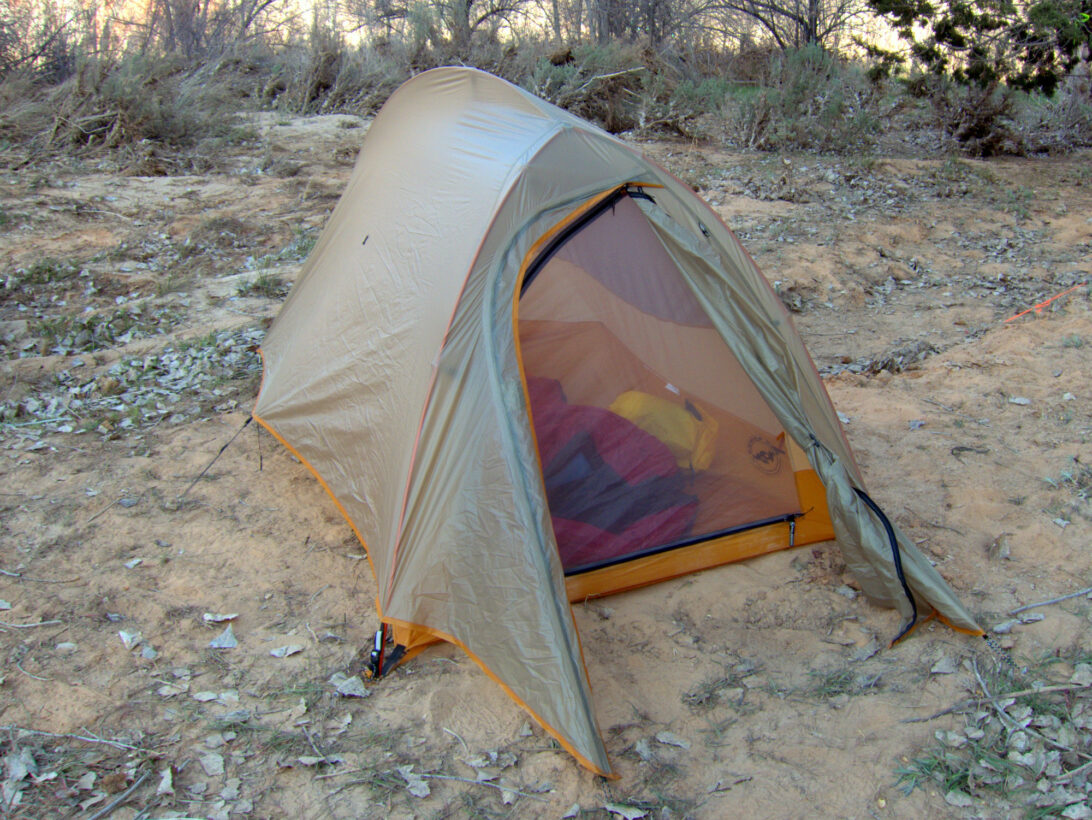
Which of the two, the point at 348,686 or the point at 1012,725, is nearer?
the point at 1012,725

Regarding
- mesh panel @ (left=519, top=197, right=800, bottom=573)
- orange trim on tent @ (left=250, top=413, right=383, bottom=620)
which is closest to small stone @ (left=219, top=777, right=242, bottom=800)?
orange trim on tent @ (left=250, top=413, right=383, bottom=620)

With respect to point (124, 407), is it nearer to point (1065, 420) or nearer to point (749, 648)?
point (749, 648)

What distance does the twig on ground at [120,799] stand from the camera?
2.31 m

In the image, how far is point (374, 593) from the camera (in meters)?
3.40

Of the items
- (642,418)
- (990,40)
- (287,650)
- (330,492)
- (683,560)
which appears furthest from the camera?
(990,40)

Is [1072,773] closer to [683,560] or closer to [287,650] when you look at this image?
[683,560]

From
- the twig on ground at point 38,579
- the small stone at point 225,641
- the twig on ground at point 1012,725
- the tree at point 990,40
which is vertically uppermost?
the tree at point 990,40

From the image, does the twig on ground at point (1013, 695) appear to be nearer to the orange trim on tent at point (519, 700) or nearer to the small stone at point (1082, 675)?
the small stone at point (1082, 675)

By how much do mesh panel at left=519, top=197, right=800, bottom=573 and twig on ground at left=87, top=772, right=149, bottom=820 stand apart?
5.57 feet

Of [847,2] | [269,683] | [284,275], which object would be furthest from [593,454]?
[847,2]

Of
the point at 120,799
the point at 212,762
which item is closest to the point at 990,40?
the point at 212,762

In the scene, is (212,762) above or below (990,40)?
below

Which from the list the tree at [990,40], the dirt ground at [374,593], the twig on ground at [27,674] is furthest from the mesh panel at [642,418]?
the tree at [990,40]

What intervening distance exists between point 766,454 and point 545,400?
40.9 inches
